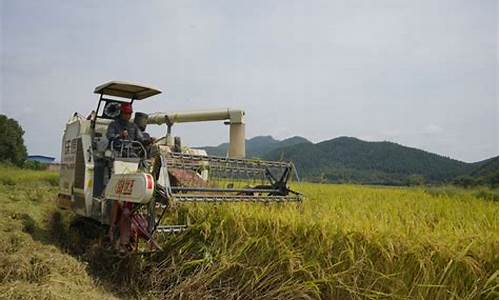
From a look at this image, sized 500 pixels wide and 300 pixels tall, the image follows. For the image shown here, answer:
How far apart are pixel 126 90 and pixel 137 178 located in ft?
9.43

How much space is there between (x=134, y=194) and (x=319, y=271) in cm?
212

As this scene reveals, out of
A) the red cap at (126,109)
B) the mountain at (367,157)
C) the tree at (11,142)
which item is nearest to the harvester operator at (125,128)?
the red cap at (126,109)

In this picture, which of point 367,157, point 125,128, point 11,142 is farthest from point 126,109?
point 367,157

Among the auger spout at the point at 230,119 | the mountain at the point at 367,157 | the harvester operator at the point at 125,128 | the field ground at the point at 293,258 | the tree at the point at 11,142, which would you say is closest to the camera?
the field ground at the point at 293,258

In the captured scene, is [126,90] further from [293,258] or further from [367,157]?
[367,157]

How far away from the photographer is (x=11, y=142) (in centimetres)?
3744

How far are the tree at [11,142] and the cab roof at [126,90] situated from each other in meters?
32.4

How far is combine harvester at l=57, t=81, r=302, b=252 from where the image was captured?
4.90m

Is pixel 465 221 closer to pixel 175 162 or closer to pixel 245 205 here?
pixel 245 205

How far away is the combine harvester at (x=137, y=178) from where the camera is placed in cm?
490

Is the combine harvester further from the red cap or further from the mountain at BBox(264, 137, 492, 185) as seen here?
the mountain at BBox(264, 137, 492, 185)

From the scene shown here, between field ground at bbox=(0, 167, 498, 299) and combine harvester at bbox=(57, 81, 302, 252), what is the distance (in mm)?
395

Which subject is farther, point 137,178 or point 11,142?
point 11,142

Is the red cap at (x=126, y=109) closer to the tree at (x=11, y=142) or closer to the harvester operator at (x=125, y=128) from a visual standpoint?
the harvester operator at (x=125, y=128)
